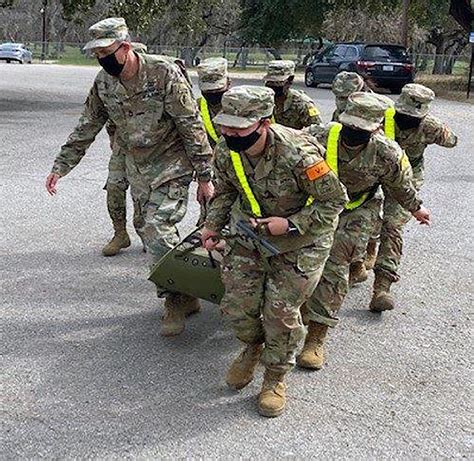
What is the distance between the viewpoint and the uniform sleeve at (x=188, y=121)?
4.74 m

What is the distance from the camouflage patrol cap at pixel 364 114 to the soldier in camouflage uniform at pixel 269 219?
508mm

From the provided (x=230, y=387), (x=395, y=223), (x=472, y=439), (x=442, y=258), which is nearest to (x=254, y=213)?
(x=230, y=387)

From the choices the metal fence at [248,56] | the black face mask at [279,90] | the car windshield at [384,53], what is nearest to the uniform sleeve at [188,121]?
the black face mask at [279,90]

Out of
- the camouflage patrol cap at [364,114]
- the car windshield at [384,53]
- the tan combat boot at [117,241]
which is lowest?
the tan combat boot at [117,241]

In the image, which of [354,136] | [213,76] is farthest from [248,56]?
[354,136]

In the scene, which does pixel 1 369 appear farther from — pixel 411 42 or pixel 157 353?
pixel 411 42

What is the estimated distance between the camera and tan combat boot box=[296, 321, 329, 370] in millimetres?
4453

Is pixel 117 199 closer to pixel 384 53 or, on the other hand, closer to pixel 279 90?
pixel 279 90

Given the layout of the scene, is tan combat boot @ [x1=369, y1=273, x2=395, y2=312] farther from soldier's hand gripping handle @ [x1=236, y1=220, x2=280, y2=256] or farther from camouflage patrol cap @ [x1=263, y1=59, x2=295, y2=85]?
soldier's hand gripping handle @ [x1=236, y1=220, x2=280, y2=256]

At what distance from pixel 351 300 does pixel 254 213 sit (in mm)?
2137

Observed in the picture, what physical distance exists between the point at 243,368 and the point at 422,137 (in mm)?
2393

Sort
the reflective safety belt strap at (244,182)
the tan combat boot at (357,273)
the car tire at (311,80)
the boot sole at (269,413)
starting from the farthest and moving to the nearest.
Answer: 1. the car tire at (311,80)
2. the tan combat boot at (357,273)
3. the boot sole at (269,413)
4. the reflective safety belt strap at (244,182)

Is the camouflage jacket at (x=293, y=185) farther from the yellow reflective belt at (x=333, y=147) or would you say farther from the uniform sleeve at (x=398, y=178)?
the uniform sleeve at (x=398, y=178)

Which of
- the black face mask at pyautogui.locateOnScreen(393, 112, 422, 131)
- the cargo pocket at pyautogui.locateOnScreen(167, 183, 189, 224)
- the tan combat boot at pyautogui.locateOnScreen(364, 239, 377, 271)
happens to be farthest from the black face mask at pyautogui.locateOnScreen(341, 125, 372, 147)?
the tan combat boot at pyautogui.locateOnScreen(364, 239, 377, 271)
